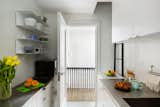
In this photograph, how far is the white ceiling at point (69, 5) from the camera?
107 inches

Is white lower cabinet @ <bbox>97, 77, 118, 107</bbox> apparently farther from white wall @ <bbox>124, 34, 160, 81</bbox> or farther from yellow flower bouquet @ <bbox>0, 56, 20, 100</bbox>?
yellow flower bouquet @ <bbox>0, 56, 20, 100</bbox>

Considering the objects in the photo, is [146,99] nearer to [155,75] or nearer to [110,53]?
[155,75]

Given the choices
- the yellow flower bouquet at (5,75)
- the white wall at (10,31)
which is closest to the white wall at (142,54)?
the yellow flower bouquet at (5,75)

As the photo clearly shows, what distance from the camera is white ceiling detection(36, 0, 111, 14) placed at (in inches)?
107

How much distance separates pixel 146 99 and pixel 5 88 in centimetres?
147

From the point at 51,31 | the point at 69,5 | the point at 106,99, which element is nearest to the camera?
the point at 106,99

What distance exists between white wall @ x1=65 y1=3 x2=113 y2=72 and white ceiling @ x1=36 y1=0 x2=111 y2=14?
0.19 meters

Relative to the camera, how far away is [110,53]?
3533 mm

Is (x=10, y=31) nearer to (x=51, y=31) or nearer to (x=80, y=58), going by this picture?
(x=51, y=31)

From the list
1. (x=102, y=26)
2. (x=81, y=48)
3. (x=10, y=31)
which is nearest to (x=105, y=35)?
(x=102, y=26)

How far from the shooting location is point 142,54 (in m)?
2.12

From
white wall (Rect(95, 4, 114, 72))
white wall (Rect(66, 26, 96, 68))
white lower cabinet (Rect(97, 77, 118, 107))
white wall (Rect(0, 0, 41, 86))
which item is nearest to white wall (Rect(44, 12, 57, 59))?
white wall (Rect(0, 0, 41, 86))

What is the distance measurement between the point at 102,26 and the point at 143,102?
2363 millimetres

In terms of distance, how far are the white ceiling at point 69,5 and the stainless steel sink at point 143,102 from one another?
6.16 feet
